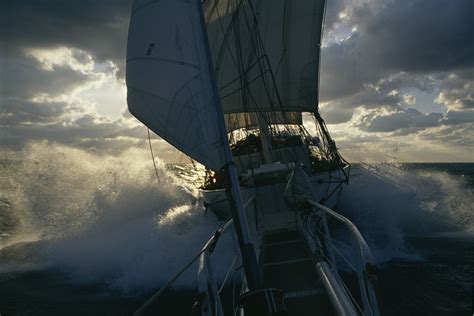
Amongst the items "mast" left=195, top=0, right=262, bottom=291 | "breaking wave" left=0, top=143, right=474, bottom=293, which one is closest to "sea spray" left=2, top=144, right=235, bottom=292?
"breaking wave" left=0, top=143, right=474, bottom=293

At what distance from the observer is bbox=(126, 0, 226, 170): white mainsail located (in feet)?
12.5

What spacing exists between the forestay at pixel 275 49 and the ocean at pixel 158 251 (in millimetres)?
8869

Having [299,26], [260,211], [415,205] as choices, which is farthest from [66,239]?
[415,205]

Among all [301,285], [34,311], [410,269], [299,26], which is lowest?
[410,269]

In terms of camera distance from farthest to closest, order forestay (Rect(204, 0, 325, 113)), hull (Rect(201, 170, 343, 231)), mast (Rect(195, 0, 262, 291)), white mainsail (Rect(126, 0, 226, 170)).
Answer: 1. forestay (Rect(204, 0, 325, 113))
2. hull (Rect(201, 170, 343, 231))
3. white mainsail (Rect(126, 0, 226, 170))
4. mast (Rect(195, 0, 262, 291))

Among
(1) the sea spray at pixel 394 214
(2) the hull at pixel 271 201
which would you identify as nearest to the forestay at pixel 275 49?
(2) the hull at pixel 271 201

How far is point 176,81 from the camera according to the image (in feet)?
12.6

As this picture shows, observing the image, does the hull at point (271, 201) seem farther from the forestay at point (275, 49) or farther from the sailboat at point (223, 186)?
→ the forestay at point (275, 49)

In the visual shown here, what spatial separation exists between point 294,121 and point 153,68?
79.7 feet

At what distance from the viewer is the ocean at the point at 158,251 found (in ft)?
34.0

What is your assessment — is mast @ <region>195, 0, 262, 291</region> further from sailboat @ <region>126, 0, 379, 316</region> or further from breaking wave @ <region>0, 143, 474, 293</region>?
breaking wave @ <region>0, 143, 474, 293</region>

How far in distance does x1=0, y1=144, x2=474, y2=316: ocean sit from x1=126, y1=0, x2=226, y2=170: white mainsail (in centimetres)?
640

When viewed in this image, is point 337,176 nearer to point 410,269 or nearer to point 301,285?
point 410,269

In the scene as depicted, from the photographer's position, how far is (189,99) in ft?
12.4
